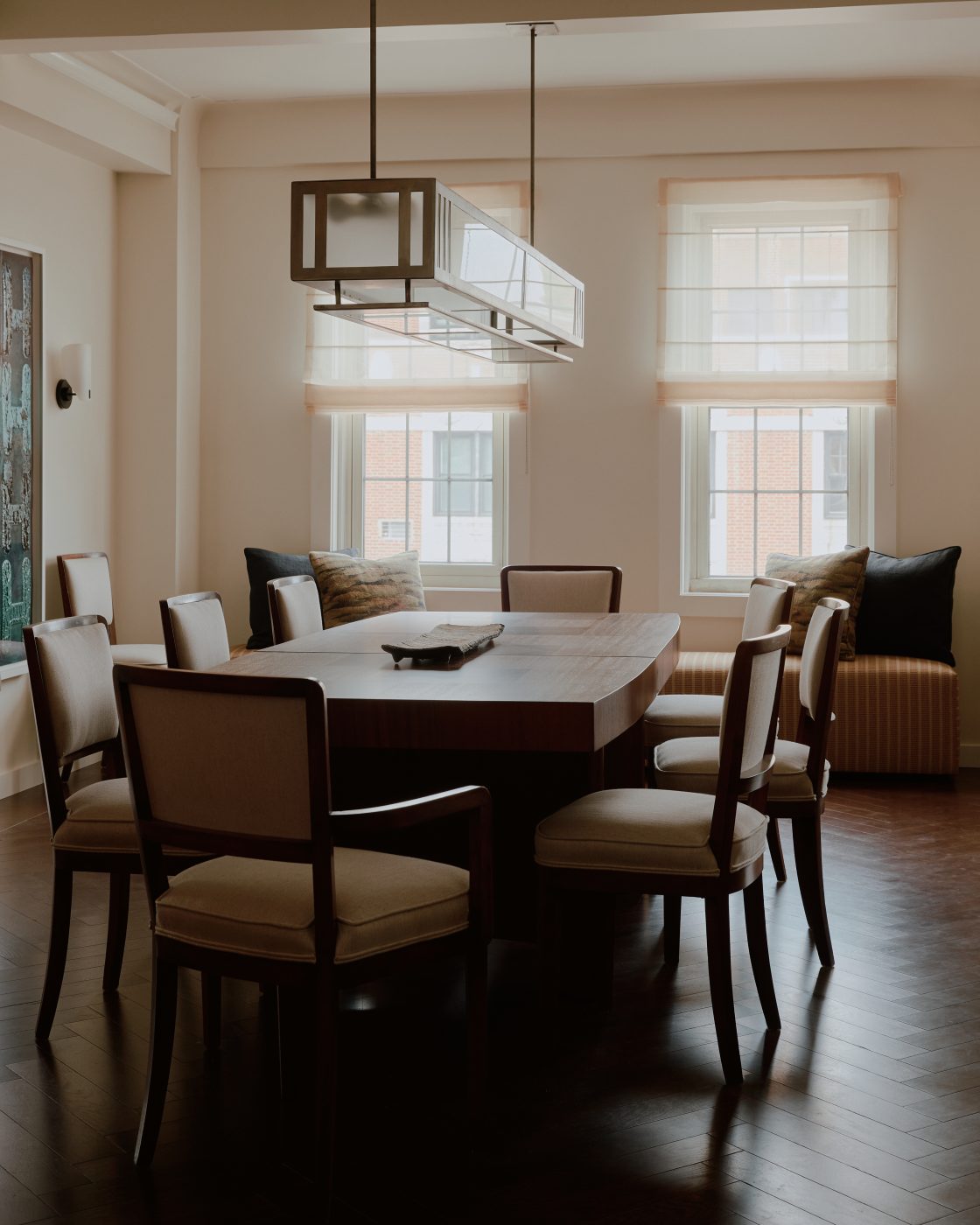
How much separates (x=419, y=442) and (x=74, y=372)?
183 centimetres

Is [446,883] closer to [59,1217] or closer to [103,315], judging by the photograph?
[59,1217]

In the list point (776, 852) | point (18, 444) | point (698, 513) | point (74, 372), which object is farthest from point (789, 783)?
point (74, 372)

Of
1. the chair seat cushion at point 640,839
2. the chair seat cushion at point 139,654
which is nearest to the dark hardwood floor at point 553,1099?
the chair seat cushion at point 640,839

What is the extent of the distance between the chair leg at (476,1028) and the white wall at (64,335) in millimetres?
3749

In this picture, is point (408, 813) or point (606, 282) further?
point (606, 282)

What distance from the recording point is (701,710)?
4438 mm

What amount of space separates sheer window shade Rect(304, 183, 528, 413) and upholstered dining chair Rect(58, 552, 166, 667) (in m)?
1.43

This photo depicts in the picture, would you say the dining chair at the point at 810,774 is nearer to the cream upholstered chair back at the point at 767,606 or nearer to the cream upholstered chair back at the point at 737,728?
the cream upholstered chair back at the point at 767,606

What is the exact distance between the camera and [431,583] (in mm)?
7035

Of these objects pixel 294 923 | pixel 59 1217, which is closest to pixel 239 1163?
pixel 59 1217

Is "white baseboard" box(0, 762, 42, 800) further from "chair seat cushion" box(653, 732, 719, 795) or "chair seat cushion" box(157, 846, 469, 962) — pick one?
"chair seat cushion" box(157, 846, 469, 962)

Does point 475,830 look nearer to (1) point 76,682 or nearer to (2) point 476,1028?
(2) point 476,1028

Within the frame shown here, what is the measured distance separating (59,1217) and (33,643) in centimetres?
130

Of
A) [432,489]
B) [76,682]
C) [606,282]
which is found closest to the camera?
[76,682]
